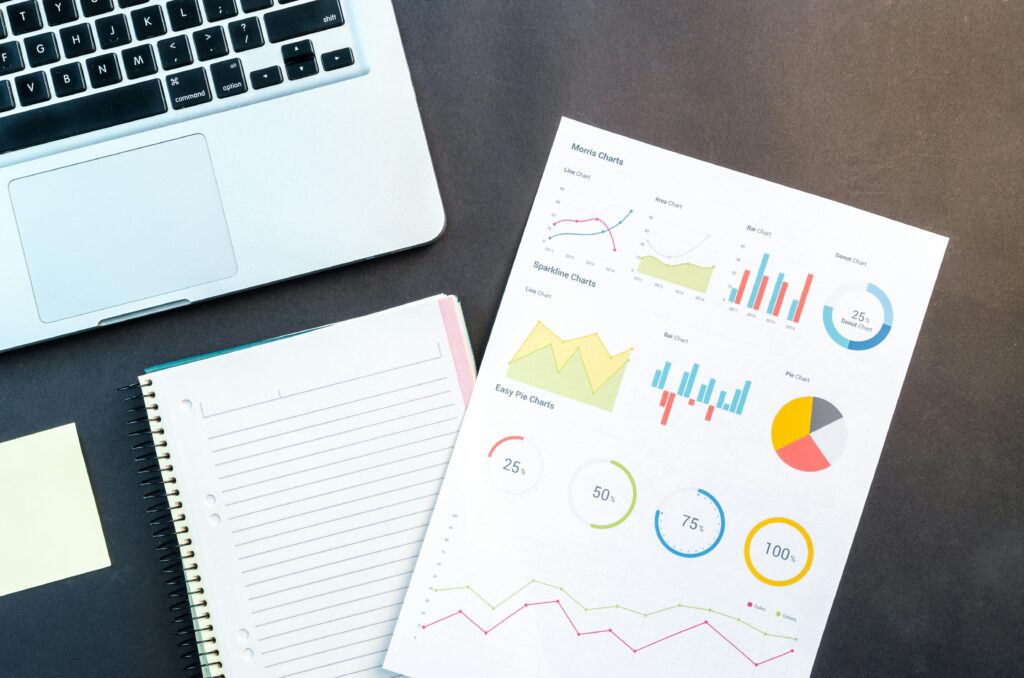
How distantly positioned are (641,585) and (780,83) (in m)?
0.39

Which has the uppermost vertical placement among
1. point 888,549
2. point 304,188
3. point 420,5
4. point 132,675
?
point 420,5

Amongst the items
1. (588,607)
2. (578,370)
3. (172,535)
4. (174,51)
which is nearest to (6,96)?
(174,51)

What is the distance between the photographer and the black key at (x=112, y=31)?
0.50 meters

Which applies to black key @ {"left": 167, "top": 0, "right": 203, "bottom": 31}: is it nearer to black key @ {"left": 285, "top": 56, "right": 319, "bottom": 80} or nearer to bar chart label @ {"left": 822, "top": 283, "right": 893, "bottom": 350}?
black key @ {"left": 285, "top": 56, "right": 319, "bottom": 80}

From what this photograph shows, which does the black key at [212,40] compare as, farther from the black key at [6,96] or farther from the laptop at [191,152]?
the black key at [6,96]

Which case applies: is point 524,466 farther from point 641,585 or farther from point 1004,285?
point 1004,285

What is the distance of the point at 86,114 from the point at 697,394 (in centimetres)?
47

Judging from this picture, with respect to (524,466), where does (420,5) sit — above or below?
above

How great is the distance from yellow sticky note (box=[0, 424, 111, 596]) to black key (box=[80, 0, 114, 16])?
299 millimetres

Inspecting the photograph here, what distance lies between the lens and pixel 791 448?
526 mm

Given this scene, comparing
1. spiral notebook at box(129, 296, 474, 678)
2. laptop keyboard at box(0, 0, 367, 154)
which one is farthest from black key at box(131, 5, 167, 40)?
spiral notebook at box(129, 296, 474, 678)

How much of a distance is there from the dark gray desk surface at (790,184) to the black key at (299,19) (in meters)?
0.07

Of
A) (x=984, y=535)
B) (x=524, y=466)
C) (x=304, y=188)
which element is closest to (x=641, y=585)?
(x=524, y=466)

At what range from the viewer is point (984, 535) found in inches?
21.0
